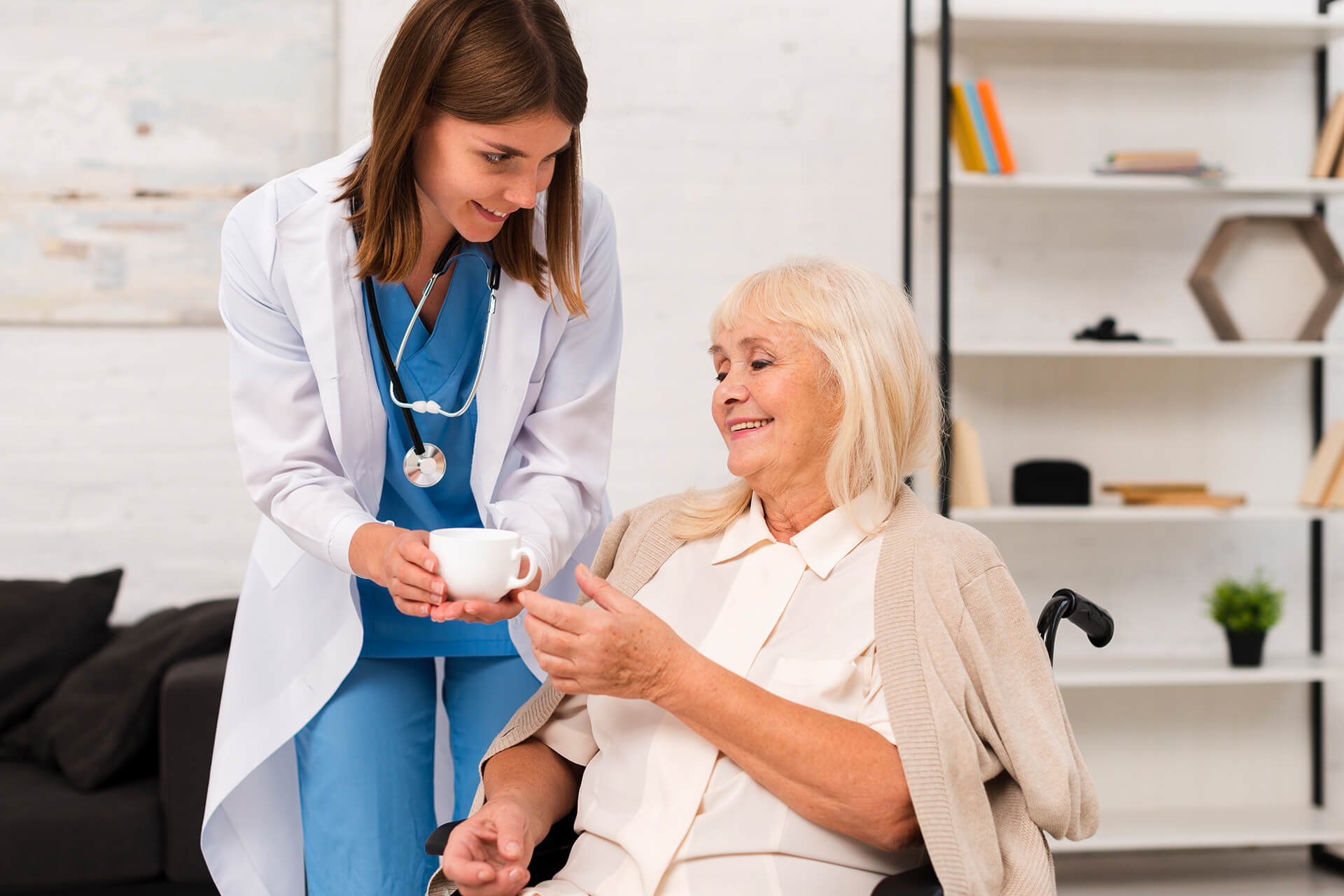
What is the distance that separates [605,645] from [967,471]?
2101 mm

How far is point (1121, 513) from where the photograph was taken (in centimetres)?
310

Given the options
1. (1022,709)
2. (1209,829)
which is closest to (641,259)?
(1022,709)

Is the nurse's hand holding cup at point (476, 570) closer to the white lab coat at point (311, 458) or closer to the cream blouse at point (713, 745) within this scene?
the white lab coat at point (311, 458)

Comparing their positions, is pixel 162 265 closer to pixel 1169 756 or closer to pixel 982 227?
pixel 982 227

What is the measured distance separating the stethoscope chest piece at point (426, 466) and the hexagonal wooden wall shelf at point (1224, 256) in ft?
8.68

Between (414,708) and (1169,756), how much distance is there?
9.08 feet

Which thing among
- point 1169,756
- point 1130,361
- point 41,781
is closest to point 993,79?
point 1130,361

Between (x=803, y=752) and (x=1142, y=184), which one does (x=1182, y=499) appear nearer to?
(x=1142, y=184)

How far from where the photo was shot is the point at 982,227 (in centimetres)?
343

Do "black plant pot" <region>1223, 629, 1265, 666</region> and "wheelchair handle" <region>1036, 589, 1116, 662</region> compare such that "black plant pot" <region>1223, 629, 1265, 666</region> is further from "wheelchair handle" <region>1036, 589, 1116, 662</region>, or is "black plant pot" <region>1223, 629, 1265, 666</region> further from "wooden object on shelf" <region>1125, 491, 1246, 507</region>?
"wheelchair handle" <region>1036, 589, 1116, 662</region>

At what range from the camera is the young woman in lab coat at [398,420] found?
1.35 metres

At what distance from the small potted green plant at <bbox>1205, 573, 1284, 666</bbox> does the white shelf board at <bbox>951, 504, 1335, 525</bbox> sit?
224 mm

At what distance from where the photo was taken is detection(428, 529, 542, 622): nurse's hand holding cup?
1.22m

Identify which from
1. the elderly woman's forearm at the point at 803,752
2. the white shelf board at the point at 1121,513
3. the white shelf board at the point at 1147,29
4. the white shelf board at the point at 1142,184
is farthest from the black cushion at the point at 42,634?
the white shelf board at the point at 1147,29
